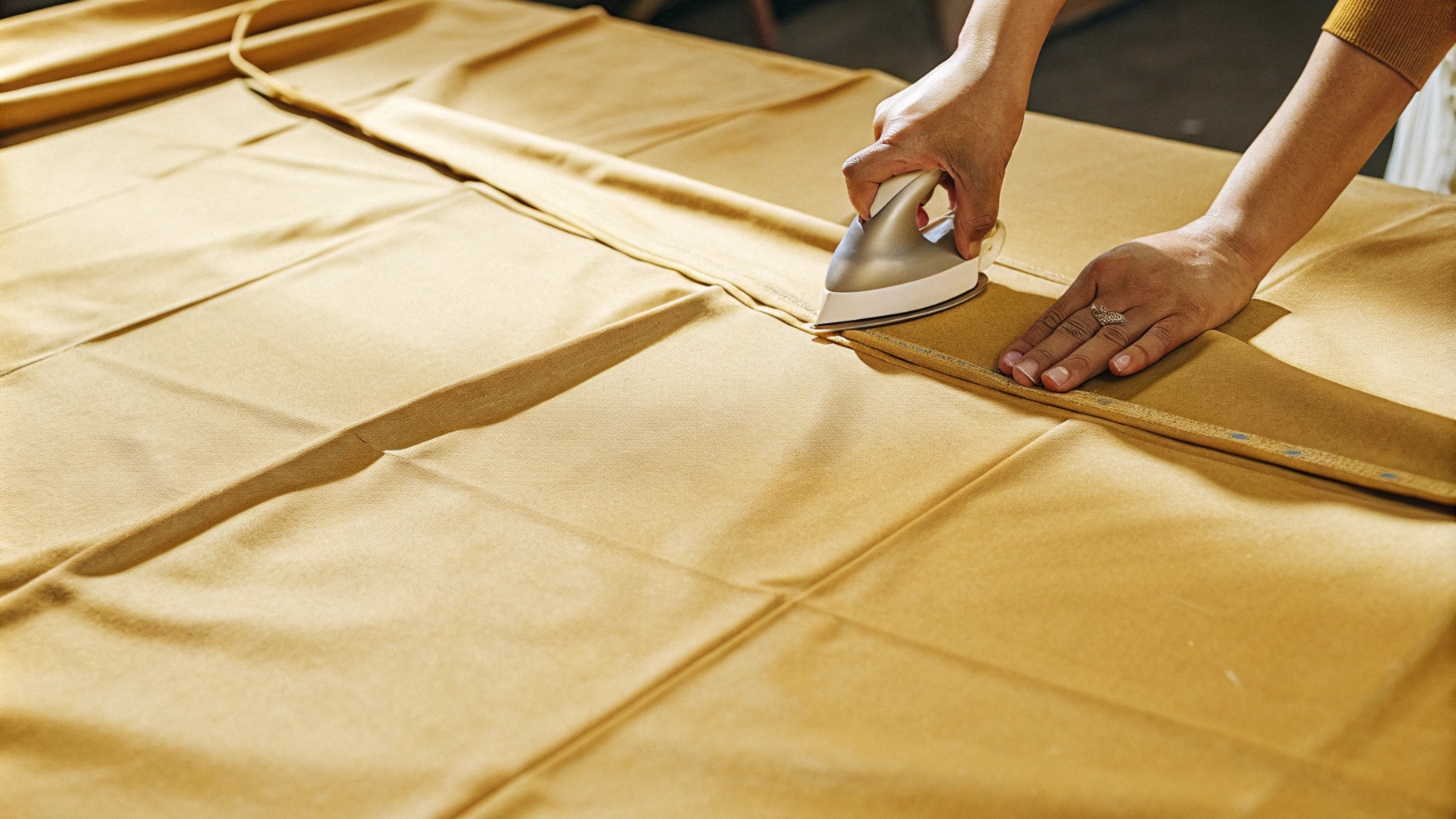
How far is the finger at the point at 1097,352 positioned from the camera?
33.9 inches

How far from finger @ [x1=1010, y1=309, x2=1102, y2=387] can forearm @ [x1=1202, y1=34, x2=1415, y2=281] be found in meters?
0.17

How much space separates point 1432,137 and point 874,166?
43.3 inches

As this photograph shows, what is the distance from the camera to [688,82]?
1612 millimetres

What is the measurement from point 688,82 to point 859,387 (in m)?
0.87

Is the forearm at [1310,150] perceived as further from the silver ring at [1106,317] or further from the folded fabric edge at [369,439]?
the folded fabric edge at [369,439]

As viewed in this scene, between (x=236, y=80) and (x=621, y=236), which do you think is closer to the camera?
(x=621, y=236)

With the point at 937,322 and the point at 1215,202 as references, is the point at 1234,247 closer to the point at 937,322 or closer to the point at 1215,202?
the point at 1215,202

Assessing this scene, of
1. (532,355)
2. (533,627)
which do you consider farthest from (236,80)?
(533,627)

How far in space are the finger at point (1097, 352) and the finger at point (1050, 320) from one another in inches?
1.4

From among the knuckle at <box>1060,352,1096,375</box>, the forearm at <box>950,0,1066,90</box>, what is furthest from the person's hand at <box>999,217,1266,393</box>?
the forearm at <box>950,0,1066,90</box>

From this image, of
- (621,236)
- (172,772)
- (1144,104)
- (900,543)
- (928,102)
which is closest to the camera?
(172,772)

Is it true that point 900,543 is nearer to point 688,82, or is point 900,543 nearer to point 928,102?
point 928,102

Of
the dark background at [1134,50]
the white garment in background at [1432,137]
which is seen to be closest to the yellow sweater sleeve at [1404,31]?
the white garment in background at [1432,137]

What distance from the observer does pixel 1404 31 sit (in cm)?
91
